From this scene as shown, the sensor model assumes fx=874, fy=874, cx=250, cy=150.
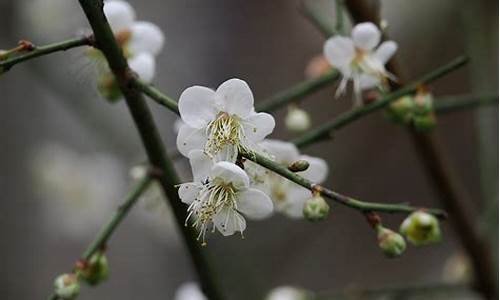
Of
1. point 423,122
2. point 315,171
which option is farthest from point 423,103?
point 315,171

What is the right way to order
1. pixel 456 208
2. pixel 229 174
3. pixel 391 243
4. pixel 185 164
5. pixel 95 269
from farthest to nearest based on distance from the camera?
pixel 185 164, pixel 456 208, pixel 95 269, pixel 391 243, pixel 229 174

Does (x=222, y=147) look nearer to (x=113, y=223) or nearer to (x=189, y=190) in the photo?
(x=189, y=190)

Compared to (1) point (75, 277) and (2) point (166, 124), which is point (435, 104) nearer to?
(1) point (75, 277)

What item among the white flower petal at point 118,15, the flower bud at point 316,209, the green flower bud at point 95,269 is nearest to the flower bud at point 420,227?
the flower bud at point 316,209

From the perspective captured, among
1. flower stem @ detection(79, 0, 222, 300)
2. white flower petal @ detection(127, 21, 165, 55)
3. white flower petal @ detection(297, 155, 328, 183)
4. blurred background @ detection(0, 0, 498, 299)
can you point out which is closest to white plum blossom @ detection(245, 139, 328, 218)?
white flower petal @ detection(297, 155, 328, 183)

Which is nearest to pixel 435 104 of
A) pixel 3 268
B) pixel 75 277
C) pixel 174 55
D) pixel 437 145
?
pixel 437 145

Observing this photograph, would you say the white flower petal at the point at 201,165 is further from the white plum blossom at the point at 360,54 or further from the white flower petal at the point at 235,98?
the white plum blossom at the point at 360,54
